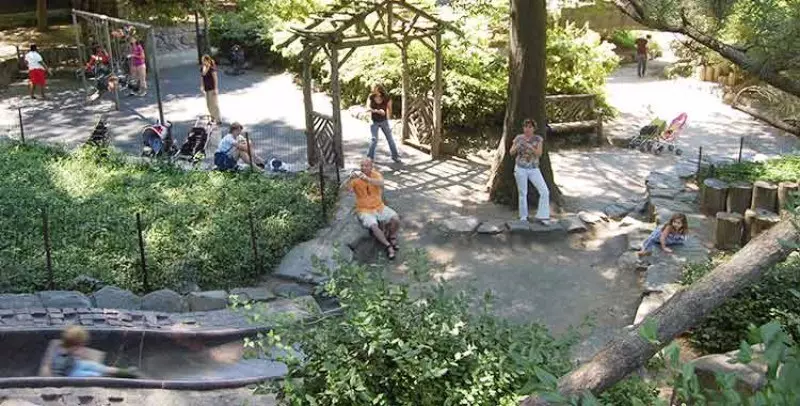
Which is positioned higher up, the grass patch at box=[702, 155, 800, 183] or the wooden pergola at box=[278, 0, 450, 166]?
the wooden pergola at box=[278, 0, 450, 166]

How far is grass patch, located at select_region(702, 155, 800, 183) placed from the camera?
38.3ft

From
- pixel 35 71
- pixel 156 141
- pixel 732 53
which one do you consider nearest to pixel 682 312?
pixel 732 53

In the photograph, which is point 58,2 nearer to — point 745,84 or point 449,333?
point 745,84

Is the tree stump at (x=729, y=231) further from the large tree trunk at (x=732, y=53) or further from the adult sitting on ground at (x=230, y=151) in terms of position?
the adult sitting on ground at (x=230, y=151)

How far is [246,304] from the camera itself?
4.60m

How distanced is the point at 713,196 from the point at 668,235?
1.72 metres

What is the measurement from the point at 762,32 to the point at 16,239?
26.2 feet

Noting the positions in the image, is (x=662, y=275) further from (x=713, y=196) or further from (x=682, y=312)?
(x=682, y=312)

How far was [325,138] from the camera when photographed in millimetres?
13156

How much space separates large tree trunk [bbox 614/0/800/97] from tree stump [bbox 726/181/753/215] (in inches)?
178

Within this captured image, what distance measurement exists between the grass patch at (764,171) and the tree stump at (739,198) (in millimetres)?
640

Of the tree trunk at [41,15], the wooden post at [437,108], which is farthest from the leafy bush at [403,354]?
the tree trunk at [41,15]

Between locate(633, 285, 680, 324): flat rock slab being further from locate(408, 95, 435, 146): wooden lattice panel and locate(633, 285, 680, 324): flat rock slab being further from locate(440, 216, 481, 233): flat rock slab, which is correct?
locate(408, 95, 435, 146): wooden lattice panel

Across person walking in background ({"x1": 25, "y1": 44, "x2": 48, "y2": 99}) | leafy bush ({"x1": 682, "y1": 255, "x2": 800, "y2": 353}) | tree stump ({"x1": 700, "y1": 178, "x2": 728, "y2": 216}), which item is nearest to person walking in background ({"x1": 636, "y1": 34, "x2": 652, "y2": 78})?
tree stump ({"x1": 700, "y1": 178, "x2": 728, "y2": 216})
